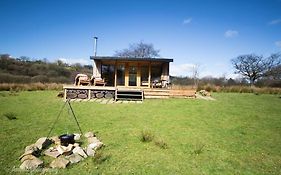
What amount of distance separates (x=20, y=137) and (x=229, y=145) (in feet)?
18.6

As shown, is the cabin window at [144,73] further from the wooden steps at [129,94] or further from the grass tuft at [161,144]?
the grass tuft at [161,144]

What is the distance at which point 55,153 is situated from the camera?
4.62 metres

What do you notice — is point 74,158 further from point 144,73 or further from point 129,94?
point 144,73

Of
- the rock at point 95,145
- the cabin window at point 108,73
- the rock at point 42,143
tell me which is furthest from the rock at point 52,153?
the cabin window at point 108,73

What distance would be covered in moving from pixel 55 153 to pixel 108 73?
13.7 meters

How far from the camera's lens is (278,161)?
4.75m

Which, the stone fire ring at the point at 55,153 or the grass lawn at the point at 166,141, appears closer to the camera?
the stone fire ring at the point at 55,153

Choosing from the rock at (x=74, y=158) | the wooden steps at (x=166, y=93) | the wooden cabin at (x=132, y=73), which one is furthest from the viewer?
the wooden cabin at (x=132, y=73)

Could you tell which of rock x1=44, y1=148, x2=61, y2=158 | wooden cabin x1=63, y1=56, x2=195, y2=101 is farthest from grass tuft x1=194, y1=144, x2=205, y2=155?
wooden cabin x1=63, y1=56, x2=195, y2=101

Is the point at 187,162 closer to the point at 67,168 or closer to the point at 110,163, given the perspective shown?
the point at 110,163

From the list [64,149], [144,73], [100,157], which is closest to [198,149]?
[100,157]

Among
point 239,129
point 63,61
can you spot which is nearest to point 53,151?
point 239,129

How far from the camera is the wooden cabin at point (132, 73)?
16891 mm

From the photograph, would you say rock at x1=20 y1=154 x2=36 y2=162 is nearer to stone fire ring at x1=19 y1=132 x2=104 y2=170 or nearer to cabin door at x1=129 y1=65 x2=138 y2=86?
stone fire ring at x1=19 y1=132 x2=104 y2=170
